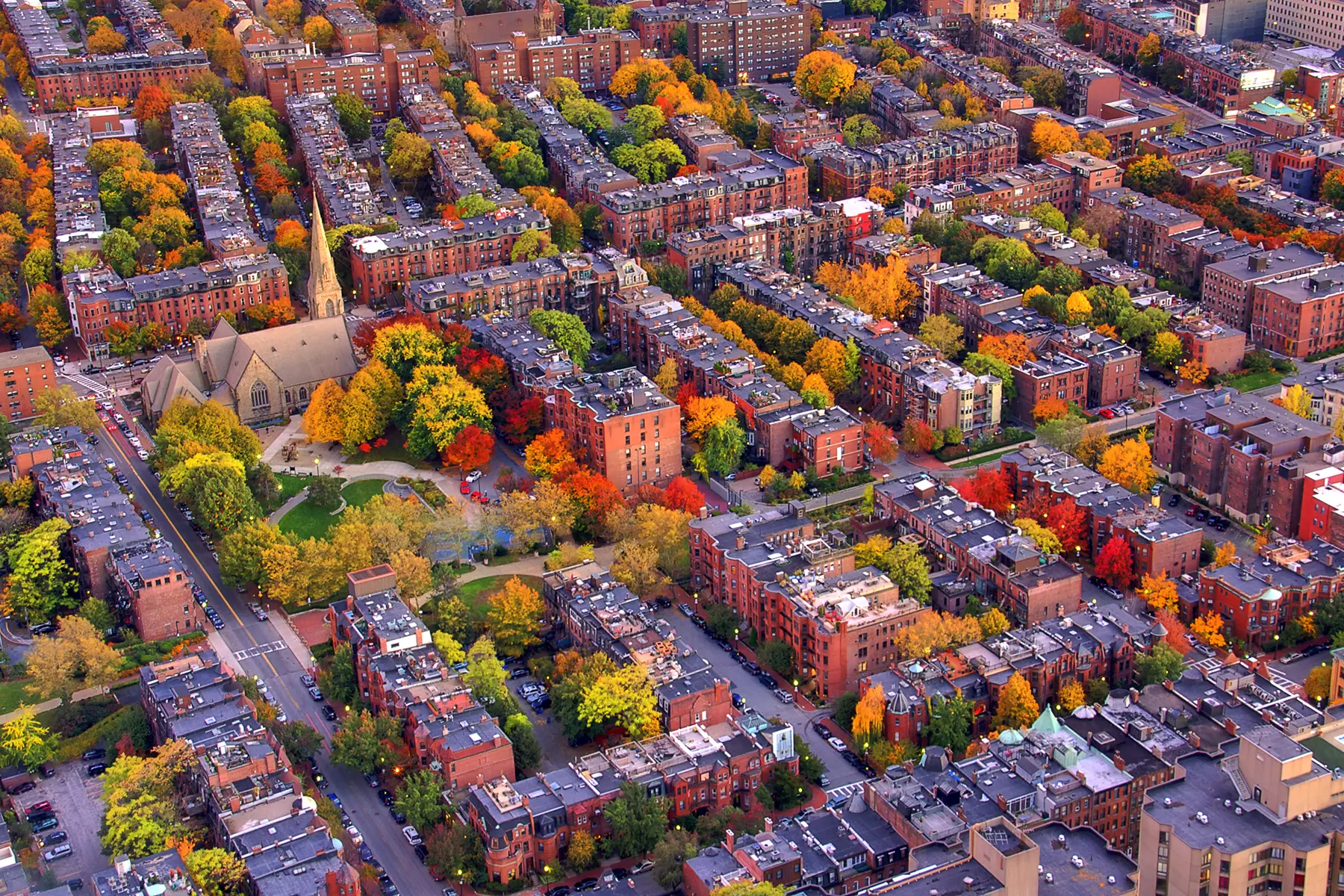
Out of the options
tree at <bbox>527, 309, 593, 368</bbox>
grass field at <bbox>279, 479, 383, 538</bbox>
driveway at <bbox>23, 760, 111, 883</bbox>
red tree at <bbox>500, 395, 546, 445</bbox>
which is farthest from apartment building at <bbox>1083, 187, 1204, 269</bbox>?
driveway at <bbox>23, 760, 111, 883</bbox>

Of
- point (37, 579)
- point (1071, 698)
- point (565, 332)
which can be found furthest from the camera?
point (565, 332)

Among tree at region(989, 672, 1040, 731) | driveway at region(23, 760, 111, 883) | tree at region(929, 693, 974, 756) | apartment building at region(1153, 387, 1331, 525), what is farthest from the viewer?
apartment building at region(1153, 387, 1331, 525)

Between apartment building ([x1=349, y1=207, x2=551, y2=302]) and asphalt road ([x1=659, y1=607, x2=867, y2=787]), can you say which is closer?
asphalt road ([x1=659, y1=607, x2=867, y2=787])

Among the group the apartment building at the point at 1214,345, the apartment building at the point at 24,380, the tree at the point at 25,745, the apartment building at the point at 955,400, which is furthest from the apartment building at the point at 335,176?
the tree at the point at 25,745

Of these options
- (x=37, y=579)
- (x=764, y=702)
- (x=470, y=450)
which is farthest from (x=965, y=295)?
(x=37, y=579)

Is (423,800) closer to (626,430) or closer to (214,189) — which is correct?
(626,430)

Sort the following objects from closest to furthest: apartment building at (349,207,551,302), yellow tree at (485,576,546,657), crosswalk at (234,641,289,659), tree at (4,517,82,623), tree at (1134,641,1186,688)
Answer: tree at (1134,641,1186,688) → yellow tree at (485,576,546,657) → crosswalk at (234,641,289,659) → tree at (4,517,82,623) → apartment building at (349,207,551,302)

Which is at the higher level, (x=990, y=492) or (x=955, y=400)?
(x=955, y=400)

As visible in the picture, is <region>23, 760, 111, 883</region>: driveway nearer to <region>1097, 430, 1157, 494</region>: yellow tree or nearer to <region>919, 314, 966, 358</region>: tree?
<region>1097, 430, 1157, 494</region>: yellow tree
